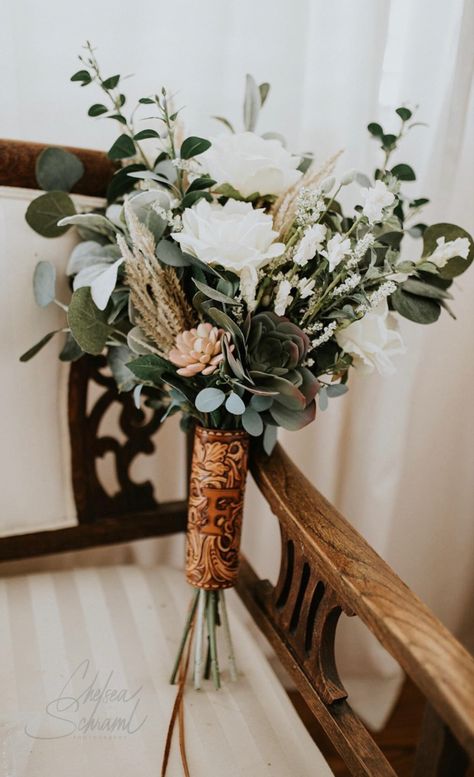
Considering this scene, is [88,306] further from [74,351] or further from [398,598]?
[398,598]

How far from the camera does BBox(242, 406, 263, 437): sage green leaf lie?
598 millimetres

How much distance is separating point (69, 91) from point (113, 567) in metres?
0.66

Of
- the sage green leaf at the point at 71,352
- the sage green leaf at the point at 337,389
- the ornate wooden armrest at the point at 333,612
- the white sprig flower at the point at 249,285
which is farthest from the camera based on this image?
the sage green leaf at the point at 71,352

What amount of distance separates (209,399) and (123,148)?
30 cm

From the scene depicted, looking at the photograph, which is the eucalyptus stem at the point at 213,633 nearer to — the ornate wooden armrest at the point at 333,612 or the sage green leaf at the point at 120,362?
the ornate wooden armrest at the point at 333,612

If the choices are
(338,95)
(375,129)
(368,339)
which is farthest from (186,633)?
(338,95)

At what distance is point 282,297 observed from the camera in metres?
0.56

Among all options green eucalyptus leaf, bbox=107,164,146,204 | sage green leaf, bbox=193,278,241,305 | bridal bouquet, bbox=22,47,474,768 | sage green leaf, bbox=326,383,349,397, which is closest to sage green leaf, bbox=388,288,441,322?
bridal bouquet, bbox=22,47,474,768

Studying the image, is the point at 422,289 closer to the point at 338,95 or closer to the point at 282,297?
the point at 282,297

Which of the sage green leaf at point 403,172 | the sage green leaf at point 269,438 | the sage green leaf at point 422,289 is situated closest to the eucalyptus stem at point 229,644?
the sage green leaf at point 269,438

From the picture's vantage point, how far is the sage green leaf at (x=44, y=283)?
0.73 m

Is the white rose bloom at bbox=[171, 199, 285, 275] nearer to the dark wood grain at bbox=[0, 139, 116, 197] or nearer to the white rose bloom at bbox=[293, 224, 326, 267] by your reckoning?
the white rose bloom at bbox=[293, 224, 326, 267]

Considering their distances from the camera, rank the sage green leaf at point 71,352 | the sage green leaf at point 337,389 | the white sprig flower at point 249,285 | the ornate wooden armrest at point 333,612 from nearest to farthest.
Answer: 1. the ornate wooden armrest at point 333,612
2. the white sprig flower at point 249,285
3. the sage green leaf at point 337,389
4. the sage green leaf at point 71,352

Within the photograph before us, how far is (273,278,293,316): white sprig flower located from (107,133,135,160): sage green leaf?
0.24m
